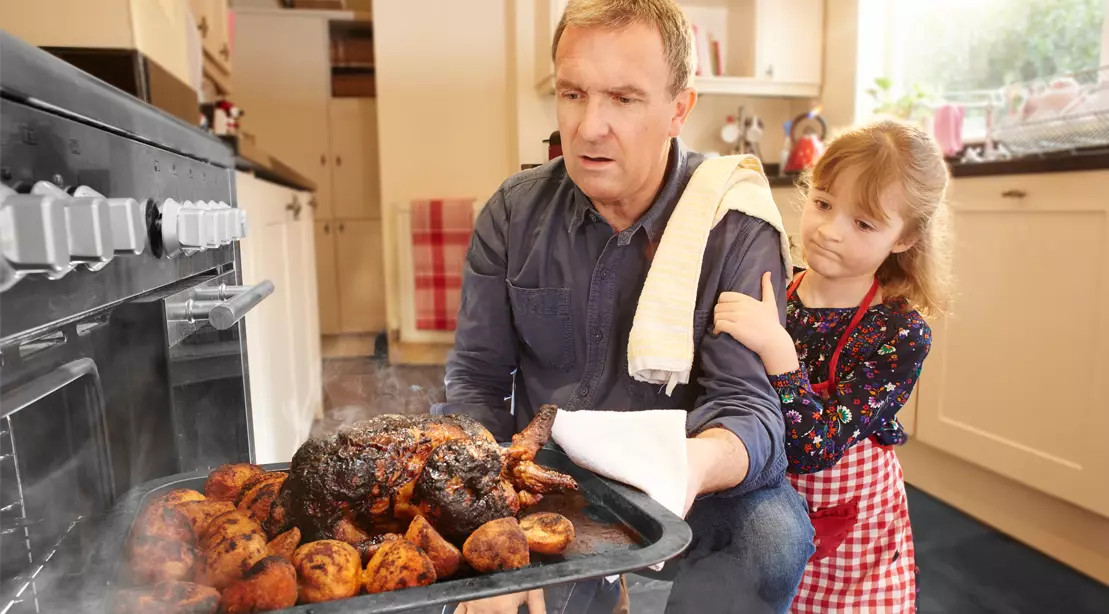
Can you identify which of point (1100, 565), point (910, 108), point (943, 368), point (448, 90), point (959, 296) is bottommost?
point (1100, 565)

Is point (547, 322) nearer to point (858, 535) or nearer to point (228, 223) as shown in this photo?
point (228, 223)

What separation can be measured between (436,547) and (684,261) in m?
0.47

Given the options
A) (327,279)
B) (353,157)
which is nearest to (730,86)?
(327,279)

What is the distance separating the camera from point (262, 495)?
568 mm

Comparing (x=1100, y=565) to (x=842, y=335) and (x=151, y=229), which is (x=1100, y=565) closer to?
(x=842, y=335)

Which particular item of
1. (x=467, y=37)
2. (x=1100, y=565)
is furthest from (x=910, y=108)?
(x=467, y=37)

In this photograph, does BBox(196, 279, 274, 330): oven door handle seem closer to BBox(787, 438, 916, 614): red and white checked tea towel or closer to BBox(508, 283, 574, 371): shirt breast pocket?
BBox(508, 283, 574, 371): shirt breast pocket

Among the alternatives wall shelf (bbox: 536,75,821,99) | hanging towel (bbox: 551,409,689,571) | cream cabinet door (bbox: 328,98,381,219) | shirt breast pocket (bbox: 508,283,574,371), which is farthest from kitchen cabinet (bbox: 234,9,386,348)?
hanging towel (bbox: 551,409,689,571)

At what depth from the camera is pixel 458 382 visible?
98 cm

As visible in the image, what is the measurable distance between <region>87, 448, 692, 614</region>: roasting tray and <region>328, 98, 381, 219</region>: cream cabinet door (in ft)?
12.7

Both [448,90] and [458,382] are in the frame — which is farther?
[458,382]

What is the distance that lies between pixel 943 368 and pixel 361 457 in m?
1.88

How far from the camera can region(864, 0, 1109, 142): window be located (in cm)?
211

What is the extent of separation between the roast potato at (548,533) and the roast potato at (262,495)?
7.6 inches
